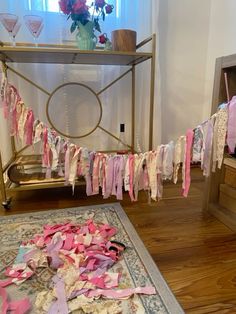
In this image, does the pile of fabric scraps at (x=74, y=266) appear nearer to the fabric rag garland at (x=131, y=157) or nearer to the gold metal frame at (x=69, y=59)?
the fabric rag garland at (x=131, y=157)

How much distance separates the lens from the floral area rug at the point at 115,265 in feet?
2.53

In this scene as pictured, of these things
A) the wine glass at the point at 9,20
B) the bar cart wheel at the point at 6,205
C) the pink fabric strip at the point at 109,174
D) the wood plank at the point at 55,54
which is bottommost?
the bar cart wheel at the point at 6,205

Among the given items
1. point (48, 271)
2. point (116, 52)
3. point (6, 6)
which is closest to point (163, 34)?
point (116, 52)

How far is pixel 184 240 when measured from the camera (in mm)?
1117

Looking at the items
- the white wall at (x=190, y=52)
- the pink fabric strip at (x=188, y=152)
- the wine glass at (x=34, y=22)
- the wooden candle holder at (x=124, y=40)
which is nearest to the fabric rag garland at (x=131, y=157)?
the pink fabric strip at (x=188, y=152)

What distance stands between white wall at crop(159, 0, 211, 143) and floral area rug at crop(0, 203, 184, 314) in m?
1.05

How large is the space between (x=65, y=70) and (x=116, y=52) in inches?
21.3

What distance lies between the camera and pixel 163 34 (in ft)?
6.32

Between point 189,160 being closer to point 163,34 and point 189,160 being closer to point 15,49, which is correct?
point 15,49

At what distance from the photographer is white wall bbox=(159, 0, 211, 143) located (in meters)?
1.93

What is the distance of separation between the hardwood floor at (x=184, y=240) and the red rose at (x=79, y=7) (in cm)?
104

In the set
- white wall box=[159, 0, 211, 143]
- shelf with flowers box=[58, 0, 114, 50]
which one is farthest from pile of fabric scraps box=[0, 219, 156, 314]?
white wall box=[159, 0, 211, 143]

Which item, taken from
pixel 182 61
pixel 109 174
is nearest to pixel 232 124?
pixel 109 174

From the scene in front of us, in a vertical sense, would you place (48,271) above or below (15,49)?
below
